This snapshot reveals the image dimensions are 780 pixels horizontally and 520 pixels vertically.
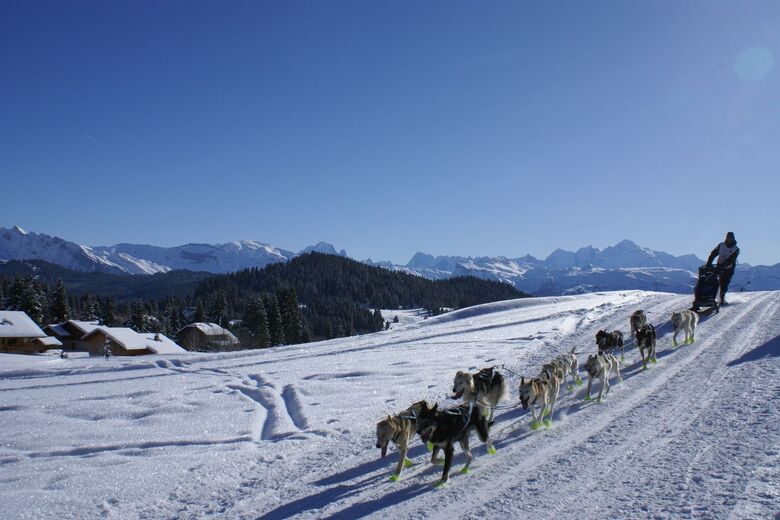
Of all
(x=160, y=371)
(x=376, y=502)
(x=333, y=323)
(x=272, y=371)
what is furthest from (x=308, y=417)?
(x=333, y=323)

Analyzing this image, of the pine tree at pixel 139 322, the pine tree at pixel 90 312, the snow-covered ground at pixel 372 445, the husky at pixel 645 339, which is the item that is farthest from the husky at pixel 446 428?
the pine tree at pixel 90 312

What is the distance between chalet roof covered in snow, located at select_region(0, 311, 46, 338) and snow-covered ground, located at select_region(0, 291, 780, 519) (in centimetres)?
4397

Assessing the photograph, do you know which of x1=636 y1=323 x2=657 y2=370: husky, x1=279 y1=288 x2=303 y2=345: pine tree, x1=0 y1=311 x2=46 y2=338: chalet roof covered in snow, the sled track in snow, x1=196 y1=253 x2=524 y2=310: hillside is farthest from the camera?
x1=196 y1=253 x2=524 y2=310: hillside

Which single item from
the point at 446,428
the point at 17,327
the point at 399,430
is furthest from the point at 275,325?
the point at 446,428

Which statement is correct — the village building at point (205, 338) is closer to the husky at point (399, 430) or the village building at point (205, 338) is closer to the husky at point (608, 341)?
the husky at point (608, 341)

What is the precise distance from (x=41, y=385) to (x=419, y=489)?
590 inches

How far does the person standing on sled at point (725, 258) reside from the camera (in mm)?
21359

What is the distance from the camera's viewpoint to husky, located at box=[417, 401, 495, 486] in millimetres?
6512

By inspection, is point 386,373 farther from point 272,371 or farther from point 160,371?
point 160,371

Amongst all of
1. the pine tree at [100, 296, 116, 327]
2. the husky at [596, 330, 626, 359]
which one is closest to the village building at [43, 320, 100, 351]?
the pine tree at [100, 296, 116, 327]

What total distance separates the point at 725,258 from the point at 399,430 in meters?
21.3

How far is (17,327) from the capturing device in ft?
169

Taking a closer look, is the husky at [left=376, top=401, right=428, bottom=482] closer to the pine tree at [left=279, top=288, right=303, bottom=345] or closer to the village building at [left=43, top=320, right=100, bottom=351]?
the pine tree at [left=279, top=288, right=303, bottom=345]

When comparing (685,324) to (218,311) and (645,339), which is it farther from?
(218,311)
